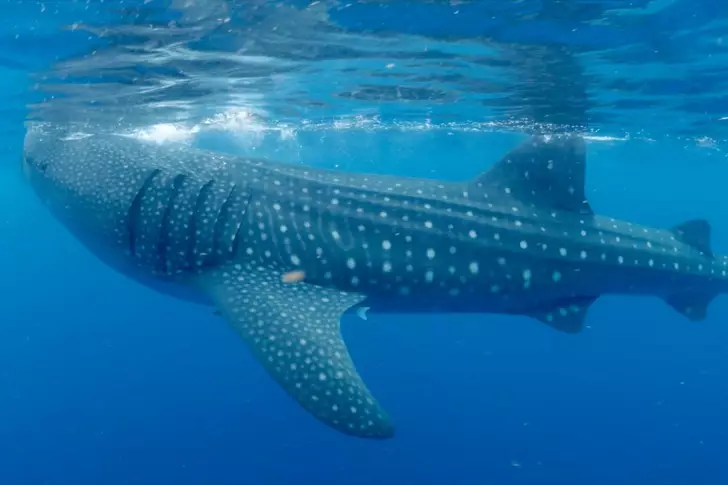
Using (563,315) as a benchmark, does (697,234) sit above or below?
above

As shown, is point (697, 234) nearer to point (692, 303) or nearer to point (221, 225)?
point (692, 303)

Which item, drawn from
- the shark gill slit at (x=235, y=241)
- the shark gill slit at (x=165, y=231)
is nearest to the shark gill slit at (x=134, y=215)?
the shark gill slit at (x=165, y=231)

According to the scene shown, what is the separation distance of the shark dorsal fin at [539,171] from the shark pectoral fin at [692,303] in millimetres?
2265

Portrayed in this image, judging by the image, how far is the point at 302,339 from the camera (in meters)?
4.79

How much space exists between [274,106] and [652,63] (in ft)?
30.4

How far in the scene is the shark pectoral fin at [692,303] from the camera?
753cm

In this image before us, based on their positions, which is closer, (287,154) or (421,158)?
(287,154)

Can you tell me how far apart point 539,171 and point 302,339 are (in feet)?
11.3

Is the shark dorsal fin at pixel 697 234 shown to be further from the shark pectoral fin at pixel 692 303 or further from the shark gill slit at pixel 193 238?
the shark gill slit at pixel 193 238

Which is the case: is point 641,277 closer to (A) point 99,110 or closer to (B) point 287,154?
(A) point 99,110

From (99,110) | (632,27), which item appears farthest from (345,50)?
(99,110)

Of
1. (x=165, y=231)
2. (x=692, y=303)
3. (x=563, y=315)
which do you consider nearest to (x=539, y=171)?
(x=563, y=315)

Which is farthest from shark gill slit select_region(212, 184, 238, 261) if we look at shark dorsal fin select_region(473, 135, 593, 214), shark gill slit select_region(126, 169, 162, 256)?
shark dorsal fin select_region(473, 135, 593, 214)

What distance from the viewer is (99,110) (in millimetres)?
13977
